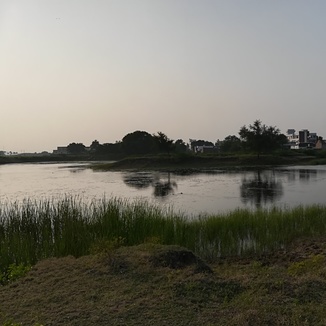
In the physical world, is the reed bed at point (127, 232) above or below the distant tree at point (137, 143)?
below

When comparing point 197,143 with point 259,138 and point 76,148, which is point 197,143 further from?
point 259,138

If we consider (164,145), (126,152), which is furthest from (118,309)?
(126,152)

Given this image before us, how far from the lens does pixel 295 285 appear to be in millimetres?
4836

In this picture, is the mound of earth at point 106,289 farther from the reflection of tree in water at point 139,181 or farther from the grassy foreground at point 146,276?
the reflection of tree in water at point 139,181

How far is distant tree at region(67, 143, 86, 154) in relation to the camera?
136 metres

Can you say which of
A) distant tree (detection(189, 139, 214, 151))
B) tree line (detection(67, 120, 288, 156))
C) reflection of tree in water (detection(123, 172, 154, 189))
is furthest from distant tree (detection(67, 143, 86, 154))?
reflection of tree in water (detection(123, 172, 154, 189))

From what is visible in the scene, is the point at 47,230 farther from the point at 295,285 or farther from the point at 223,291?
the point at 295,285

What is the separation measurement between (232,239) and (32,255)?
5.01 metres

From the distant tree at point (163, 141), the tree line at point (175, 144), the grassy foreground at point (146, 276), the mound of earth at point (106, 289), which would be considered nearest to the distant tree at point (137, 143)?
the tree line at point (175, 144)

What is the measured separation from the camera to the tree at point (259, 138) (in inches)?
2327

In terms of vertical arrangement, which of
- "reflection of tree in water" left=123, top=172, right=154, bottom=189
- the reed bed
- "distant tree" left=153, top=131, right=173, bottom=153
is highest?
"distant tree" left=153, top=131, right=173, bottom=153

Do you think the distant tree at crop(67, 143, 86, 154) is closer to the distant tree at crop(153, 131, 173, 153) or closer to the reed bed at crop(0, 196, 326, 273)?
the distant tree at crop(153, 131, 173, 153)

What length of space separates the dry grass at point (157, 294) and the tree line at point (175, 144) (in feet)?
180

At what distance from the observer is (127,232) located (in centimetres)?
979
